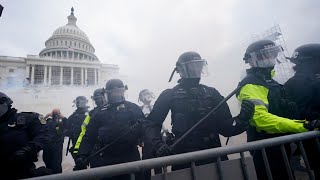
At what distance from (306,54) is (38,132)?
434 cm

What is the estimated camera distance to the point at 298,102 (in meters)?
3.24

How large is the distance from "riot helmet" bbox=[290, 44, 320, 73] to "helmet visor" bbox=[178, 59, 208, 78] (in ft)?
4.85

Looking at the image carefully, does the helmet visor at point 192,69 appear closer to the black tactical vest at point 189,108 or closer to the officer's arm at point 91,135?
the black tactical vest at point 189,108

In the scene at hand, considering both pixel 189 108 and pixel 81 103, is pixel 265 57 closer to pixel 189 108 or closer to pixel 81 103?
pixel 189 108

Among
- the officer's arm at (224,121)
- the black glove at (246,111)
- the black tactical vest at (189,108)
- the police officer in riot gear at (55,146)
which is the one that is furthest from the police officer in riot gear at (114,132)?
the police officer in riot gear at (55,146)

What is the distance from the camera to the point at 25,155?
9.84 ft

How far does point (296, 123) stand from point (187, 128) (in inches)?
48.9

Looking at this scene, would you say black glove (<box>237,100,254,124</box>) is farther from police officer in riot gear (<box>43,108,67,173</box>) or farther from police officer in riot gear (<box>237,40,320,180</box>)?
police officer in riot gear (<box>43,108,67,173</box>)

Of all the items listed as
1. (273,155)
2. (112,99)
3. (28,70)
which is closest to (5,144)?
(112,99)

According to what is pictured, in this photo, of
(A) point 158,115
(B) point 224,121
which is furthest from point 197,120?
(A) point 158,115

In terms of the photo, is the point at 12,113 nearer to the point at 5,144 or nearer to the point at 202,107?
the point at 5,144

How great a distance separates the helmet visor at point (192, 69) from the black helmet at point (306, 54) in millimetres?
1479

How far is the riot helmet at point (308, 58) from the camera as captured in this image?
11.1 feet

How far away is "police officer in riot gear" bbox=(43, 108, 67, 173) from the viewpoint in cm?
621
